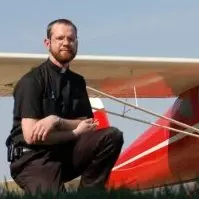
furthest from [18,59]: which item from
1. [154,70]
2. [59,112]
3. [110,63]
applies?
[59,112]

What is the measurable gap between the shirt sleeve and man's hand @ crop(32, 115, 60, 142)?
84mm

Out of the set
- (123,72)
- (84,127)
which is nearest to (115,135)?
(84,127)

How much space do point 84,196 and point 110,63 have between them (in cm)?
906

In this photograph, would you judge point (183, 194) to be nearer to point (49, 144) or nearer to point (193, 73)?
point (49, 144)

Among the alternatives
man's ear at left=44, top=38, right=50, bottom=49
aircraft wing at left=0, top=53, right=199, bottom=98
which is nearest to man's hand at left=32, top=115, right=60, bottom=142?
man's ear at left=44, top=38, right=50, bottom=49

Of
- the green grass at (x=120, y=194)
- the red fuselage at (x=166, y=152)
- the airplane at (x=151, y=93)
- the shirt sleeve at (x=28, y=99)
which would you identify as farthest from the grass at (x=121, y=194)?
the red fuselage at (x=166, y=152)

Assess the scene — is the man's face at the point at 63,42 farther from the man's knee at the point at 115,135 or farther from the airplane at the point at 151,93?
the airplane at the point at 151,93

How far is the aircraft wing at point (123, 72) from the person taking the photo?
10.8 meters

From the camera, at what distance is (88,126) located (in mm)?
3744

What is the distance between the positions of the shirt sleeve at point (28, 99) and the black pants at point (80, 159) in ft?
0.81

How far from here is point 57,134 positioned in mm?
3686

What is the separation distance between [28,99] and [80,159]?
47cm

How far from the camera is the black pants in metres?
3.72

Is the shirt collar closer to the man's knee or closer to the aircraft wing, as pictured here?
the man's knee
